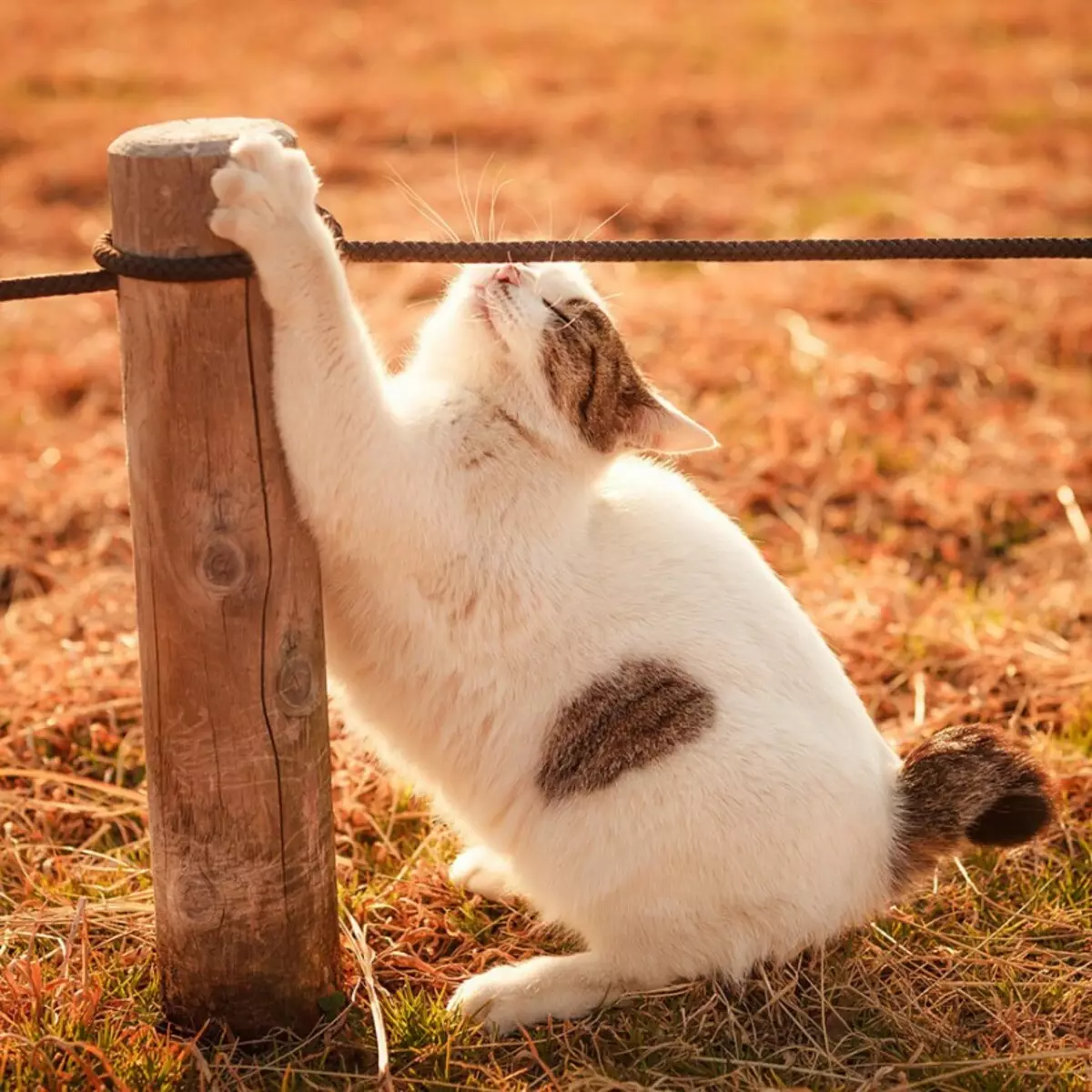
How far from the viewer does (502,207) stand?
799 cm

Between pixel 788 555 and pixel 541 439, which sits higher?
pixel 541 439

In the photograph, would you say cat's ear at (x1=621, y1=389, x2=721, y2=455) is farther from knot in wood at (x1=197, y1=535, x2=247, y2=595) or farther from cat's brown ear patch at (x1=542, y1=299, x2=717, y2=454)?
knot in wood at (x1=197, y1=535, x2=247, y2=595)

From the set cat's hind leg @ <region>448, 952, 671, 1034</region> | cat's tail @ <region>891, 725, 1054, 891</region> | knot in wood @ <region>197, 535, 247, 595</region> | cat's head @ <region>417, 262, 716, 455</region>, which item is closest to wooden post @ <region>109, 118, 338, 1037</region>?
knot in wood @ <region>197, 535, 247, 595</region>

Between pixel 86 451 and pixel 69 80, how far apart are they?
560 cm

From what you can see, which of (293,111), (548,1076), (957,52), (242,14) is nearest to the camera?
(548,1076)

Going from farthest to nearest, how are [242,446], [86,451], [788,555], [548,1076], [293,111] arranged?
[293,111]
[86,451]
[788,555]
[548,1076]
[242,446]

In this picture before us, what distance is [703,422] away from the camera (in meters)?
5.66

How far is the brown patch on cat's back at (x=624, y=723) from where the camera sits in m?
2.79

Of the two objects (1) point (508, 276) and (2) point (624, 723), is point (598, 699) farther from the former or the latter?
(1) point (508, 276)

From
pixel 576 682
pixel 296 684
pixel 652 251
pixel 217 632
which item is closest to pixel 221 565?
pixel 217 632

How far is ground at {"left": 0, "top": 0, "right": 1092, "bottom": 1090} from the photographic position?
2826 mm

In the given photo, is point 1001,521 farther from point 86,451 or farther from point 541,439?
point 86,451

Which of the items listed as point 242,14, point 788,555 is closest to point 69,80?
point 242,14

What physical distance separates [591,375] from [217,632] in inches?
39.6
